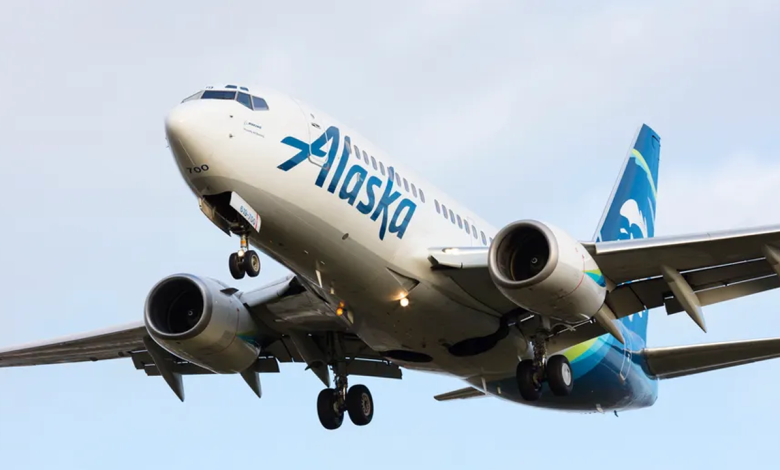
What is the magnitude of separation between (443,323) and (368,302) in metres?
1.85

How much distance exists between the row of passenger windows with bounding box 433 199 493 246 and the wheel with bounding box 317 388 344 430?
195 inches

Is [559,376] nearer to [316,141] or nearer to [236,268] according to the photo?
[316,141]

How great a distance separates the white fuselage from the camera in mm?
20781

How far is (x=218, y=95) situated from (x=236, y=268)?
3086mm

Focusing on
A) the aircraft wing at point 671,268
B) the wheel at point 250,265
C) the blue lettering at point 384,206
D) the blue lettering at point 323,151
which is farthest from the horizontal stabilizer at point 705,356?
the wheel at point 250,265

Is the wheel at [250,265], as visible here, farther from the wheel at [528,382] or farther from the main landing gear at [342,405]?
the main landing gear at [342,405]

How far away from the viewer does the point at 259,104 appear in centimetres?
2161

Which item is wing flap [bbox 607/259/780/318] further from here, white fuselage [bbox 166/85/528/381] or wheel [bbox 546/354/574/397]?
white fuselage [bbox 166/85/528/381]

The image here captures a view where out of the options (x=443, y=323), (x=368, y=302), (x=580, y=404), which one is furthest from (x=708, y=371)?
(x=368, y=302)

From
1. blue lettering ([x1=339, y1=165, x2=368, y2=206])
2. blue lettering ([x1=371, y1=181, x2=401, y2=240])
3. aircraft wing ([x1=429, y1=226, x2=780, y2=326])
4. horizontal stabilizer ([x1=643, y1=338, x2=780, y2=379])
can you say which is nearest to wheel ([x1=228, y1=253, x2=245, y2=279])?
blue lettering ([x1=339, y1=165, x2=368, y2=206])

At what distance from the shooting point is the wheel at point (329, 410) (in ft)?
91.1

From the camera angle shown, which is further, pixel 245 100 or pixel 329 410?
pixel 329 410

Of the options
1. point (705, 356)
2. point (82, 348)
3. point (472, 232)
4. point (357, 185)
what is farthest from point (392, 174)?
point (82, 348)

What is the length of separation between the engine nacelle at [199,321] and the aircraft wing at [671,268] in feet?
17.5
